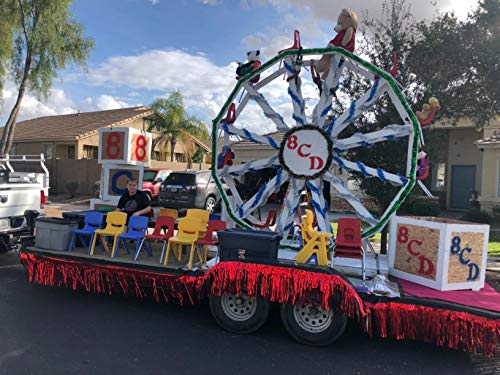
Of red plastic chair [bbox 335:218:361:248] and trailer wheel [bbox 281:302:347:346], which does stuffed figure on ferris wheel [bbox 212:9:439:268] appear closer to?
red plastic chair [bbox 335:218:361:248]

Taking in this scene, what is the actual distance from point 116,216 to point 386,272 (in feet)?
12.4

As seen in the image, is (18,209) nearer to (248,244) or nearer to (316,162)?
(248,244)

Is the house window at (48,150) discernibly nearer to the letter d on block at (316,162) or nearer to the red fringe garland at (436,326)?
the letter d on block at (316,162)

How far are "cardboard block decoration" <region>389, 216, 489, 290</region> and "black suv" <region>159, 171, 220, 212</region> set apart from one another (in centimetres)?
896

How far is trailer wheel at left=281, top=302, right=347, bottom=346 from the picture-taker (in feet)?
13.3

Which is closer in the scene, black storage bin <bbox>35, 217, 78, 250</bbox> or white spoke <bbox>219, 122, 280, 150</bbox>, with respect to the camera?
black storage bin <bbox>35, 217, 78, 250</bbox>

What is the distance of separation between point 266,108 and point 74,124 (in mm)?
24140

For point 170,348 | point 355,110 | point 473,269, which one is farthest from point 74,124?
point 473,269

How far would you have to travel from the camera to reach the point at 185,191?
13.1 metres

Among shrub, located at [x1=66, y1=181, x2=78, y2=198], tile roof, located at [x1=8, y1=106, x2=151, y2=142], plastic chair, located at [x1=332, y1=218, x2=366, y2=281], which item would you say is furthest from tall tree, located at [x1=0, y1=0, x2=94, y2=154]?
plastic chair, located at [x1=332, y1=218, x2=366, y2=281]

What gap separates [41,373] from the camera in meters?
3.45

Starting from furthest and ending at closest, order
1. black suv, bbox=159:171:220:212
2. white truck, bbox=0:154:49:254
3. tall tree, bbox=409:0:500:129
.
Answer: black suv, bbox=159:171:220:212 → tall tree, bbox=409:0:500:129 → white truck, bbox=0:154:49:254

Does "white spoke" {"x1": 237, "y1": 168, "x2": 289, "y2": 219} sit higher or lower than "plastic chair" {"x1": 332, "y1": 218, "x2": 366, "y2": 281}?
higher

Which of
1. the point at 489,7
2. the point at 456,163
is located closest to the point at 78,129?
the point at 456,163
